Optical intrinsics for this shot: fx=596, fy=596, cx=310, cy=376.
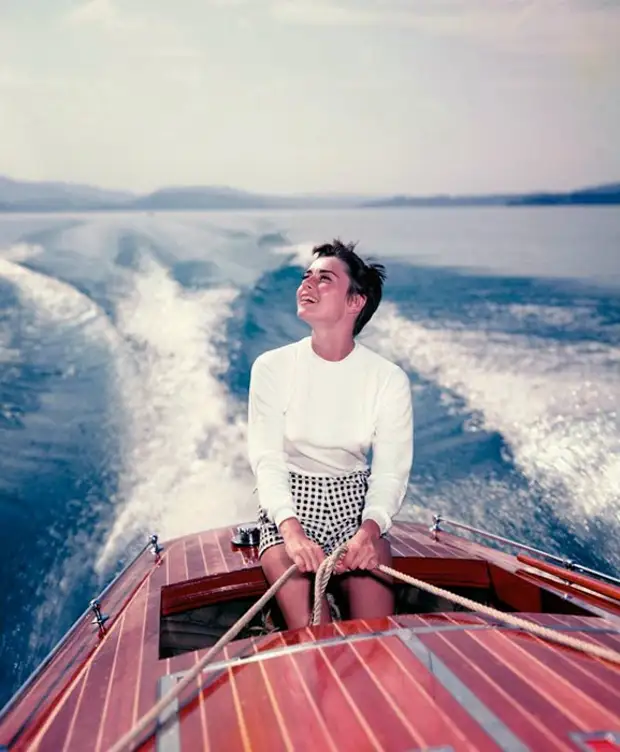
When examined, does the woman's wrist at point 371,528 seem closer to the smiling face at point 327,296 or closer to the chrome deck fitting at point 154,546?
the smiling face at point 327,296

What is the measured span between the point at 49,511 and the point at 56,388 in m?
2.07

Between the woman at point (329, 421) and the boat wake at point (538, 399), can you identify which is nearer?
the woman at point (329, 421)

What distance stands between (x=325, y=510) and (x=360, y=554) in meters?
0.23

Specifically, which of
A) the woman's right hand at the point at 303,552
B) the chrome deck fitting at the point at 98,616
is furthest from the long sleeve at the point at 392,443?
the chrome deck fitting at the point at 98,616

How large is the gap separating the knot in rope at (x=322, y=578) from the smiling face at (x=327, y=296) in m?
0.63

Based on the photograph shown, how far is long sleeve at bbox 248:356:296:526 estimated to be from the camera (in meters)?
1.59

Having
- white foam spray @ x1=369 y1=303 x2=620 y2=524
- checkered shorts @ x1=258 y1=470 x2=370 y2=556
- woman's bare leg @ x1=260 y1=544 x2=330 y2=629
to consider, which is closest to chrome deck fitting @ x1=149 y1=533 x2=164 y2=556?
checkered shorts @ x1=258 y1=470 x2=370 y2=556

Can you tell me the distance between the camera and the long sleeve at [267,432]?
1588 mm

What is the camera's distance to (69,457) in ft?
17.7

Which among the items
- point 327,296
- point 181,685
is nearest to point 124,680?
point 181,685

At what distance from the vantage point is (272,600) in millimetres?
1930

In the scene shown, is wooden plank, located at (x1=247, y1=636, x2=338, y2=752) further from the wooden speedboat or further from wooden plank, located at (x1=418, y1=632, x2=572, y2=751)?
wooden plank, located at (x1=418, y1=632, x2=572, y2=751)

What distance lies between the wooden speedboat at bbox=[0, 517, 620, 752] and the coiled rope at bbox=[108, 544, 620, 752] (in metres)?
0.02

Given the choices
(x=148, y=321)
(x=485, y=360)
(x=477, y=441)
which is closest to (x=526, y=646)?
(x=477, y=441)
